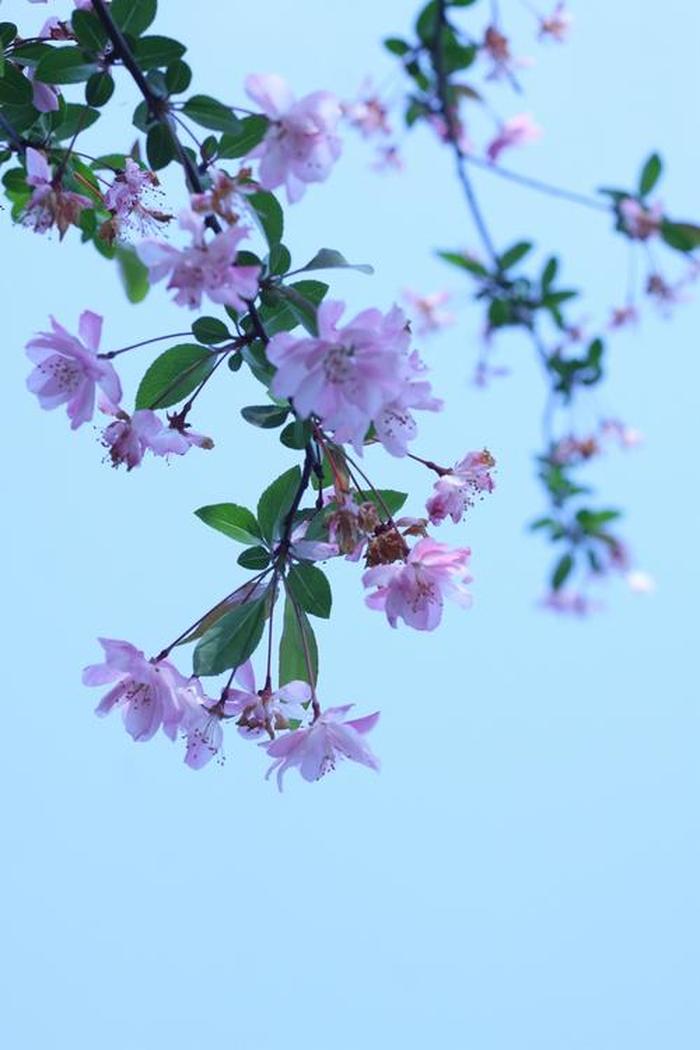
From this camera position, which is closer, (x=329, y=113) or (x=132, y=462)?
(x=329, y=113)

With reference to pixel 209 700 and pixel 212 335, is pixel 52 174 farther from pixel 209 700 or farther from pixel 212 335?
pixel 209 700

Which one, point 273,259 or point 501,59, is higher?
point 501,59

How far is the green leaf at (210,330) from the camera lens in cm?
131

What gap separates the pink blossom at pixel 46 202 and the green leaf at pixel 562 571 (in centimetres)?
63

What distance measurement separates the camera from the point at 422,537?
135 centimetres

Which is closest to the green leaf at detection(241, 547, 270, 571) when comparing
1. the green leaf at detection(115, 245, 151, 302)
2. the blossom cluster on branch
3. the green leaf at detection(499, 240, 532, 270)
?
the blossom cluster on branch

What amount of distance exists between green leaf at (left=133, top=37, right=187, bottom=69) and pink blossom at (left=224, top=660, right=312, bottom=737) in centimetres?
67

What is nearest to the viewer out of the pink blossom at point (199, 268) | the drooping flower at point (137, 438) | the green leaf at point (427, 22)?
the pink blossom at point (199, 268)

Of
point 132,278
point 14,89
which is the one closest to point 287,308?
point 14,89

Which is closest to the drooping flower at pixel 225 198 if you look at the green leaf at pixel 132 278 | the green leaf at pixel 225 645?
the green leaf at pixel 225 645

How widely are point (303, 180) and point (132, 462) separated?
330mm

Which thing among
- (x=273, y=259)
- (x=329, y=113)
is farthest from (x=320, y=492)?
(x=329, y=113)

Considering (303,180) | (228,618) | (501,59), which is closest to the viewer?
(303,180)

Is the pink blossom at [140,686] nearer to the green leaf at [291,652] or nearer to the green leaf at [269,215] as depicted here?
the green leaf at [291,652]
